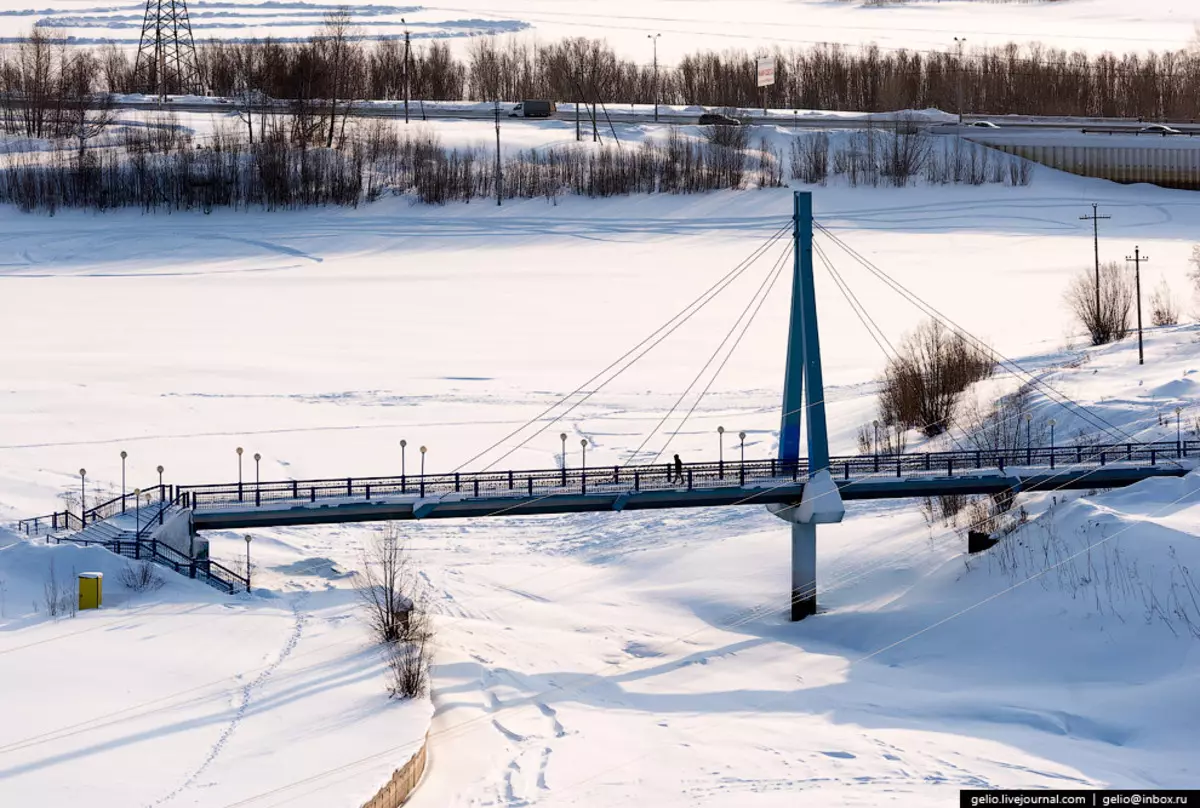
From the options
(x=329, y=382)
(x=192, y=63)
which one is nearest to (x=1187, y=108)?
(x=192, y=63)

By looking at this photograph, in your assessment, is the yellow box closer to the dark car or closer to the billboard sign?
the billboard sign

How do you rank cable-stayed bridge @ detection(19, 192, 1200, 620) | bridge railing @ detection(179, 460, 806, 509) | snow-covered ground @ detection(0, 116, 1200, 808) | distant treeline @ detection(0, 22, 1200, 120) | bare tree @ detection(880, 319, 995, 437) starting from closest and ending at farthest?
snow-covered ground @ detection(0, 116, 1200, 808)
cable-stayed bridge @ detection(19, 192, 1200, 620)
bridge railing @ detection(179, 460, 806, 509)
bare tree @ detection(880, 319, 995, 437)
distant treeline @ detection(0, 22, 1200, 120)

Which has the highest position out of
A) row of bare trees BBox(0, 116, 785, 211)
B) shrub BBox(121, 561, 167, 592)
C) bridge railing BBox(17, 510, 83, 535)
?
row of bare trees BBox(0, 116, 785, 211)

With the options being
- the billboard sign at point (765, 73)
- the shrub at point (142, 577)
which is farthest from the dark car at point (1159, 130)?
the shrub at point (142, 577)

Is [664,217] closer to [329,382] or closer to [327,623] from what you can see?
[329,382]

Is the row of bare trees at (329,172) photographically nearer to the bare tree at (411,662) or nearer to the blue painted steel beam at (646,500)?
the blue painted steel beam at (646,500)

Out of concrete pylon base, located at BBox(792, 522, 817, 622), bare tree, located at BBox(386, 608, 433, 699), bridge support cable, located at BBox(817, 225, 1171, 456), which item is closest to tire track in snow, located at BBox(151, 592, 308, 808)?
bare tree, located at BBox(386, 608, 433, 699)
